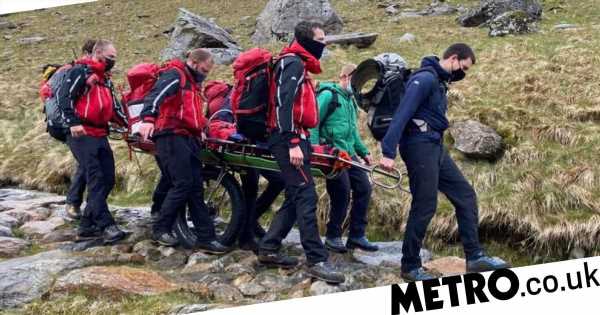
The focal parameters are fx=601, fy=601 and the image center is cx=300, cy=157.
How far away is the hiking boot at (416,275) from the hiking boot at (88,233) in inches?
195

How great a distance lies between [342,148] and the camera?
9.05 metres

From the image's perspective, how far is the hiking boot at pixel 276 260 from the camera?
8.27 metres

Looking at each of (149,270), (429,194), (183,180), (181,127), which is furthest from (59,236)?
(429,194)

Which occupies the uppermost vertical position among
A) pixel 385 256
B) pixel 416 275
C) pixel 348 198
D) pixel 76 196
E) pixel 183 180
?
pixel 183 180

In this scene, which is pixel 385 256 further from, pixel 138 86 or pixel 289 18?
pixel 289 18

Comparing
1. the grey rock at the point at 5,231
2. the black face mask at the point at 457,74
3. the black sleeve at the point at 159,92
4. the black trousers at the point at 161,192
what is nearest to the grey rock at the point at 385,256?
the black face mask at the point at 457,74

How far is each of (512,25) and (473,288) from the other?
18341 mm

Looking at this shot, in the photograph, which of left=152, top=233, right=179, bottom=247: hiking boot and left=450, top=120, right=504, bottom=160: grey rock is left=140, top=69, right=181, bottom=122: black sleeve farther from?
left=450, top=120, right=504, bottom=160: grey rock

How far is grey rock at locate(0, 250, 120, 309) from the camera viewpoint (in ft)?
24.8

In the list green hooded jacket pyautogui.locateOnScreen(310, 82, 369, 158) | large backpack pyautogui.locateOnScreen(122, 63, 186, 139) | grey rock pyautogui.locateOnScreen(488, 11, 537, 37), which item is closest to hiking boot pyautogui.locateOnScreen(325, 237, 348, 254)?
green hooded jacket pyautogui.locateOnScreen(310, 82, 369, 158)

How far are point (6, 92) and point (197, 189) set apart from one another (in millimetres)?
16578

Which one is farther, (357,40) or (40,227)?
(357,40)

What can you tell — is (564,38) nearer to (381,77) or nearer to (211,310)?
(381,77)

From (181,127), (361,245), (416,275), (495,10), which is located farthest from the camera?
(495,10)
